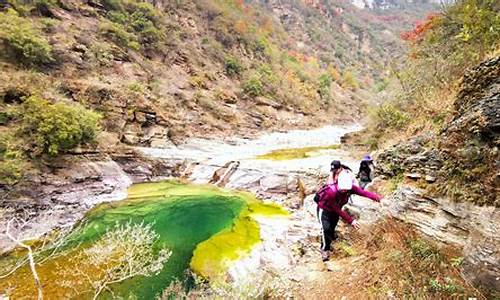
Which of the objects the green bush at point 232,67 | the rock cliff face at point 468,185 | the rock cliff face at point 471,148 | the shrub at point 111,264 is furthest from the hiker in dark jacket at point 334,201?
the green bush at point 232,67

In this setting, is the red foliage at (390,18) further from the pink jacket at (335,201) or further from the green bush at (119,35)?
the pink jacket at (335,201)

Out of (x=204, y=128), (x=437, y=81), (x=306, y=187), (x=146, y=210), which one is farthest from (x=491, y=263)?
(x=204, y=128)

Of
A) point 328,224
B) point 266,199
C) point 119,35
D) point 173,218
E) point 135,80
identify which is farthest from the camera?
point 119,35

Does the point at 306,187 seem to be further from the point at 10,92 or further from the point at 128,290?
the point at 10,92

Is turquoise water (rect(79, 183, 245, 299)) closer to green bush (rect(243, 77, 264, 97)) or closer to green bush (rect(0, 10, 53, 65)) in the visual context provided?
green bush (rect(0, 10, 53, 65))

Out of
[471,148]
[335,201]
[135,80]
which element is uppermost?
[135,80]

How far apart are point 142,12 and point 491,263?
139ft

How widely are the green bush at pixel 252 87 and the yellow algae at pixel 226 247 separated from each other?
30527 millimetres

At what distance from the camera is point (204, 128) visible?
31188 mm

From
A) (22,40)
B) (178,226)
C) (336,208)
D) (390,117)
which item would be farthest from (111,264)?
(22,40)

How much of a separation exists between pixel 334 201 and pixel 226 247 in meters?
5.70

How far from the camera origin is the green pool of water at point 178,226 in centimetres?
822

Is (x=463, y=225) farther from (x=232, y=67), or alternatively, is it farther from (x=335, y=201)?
(x=232, y=67)

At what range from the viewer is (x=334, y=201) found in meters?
→ 5.64
